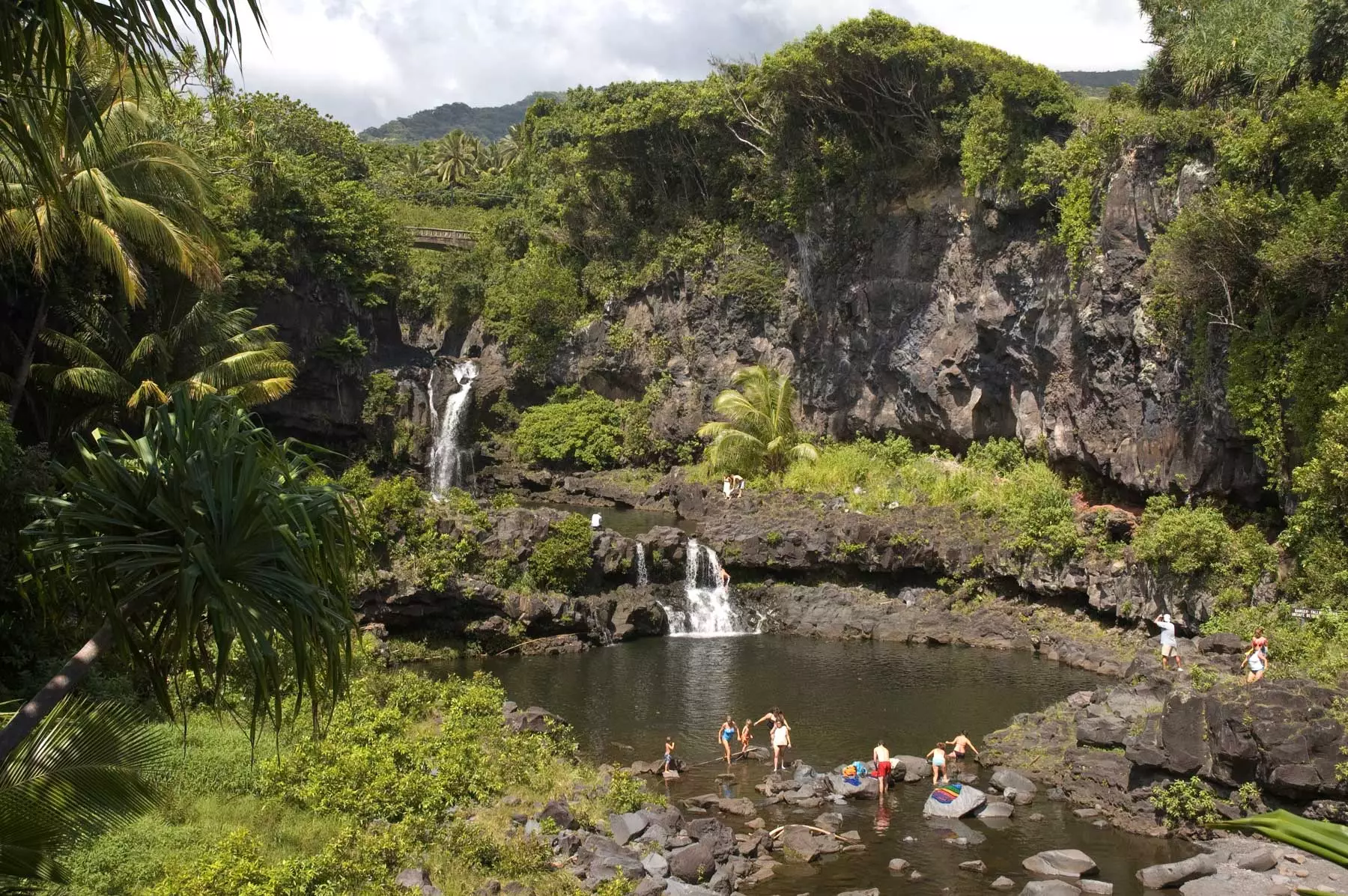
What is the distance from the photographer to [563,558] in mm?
25297

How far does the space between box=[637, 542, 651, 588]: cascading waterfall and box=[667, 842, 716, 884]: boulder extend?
1392 cm

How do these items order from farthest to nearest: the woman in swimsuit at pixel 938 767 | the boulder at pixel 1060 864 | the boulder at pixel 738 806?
the woman in swimsuit at pixel 938 767 < the boulder at pixel 738 806 < the boulder at pixel 1060 864

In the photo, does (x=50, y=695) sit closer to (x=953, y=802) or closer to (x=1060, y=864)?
A: (x=1060, y=864)

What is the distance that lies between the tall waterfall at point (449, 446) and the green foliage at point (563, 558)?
13899 millimetres

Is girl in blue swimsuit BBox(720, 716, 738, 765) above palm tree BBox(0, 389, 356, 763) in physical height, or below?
Result: below

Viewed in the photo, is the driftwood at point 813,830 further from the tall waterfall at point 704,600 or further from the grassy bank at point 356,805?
the tall waterfall at point 704,600

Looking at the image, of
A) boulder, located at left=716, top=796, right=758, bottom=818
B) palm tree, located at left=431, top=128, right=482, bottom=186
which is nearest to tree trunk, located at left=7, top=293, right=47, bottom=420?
boulder, located at left=716, top=796, right=758, bottom=818

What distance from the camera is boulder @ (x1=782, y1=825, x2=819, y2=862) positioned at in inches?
556

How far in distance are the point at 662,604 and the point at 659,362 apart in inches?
743

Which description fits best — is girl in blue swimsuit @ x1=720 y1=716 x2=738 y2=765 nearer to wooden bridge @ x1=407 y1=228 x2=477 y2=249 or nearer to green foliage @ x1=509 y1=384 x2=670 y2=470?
green foliage @ x1=509 y1=384 x2=670 y2=470

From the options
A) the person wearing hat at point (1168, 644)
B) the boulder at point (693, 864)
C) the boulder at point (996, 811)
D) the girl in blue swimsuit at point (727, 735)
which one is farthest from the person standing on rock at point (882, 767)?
the person wearing hat at point (1168, 644)

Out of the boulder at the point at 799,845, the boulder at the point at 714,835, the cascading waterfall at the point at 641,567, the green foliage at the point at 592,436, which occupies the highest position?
the green foliage at the point at 592,436

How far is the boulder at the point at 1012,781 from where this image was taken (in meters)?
16.2

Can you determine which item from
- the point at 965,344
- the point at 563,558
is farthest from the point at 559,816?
the point at 965,344
